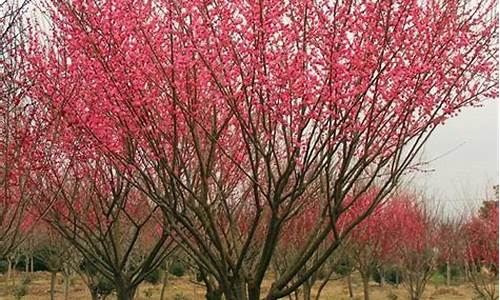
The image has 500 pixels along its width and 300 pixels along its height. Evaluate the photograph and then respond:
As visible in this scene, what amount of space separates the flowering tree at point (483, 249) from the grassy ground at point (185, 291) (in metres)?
3.59

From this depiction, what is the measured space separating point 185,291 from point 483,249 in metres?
12.3

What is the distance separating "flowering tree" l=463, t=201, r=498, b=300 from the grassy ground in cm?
359

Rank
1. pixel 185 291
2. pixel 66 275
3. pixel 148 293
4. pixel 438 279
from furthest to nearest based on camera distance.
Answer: pixel 438 279, pixel 185 291, pixel 148 293, pixel 66 275

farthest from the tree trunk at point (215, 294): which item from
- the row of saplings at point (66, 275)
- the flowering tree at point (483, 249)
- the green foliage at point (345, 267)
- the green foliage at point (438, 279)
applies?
the green foliage at point (438, 279)

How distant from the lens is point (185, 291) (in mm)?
26234

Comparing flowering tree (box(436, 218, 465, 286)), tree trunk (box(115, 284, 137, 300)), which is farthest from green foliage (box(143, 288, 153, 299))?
tree trunk (box(115, 284, 137, 300))

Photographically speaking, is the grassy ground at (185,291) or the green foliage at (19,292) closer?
the green foliage at (19,292)

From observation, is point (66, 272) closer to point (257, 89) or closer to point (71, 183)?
point (71, 183)

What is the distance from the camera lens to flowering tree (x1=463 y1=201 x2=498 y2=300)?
17.6 m

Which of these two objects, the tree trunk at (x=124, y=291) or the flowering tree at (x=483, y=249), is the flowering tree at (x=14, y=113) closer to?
the tree trunk at (x=124, y=291)

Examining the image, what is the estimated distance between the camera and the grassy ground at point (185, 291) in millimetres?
23812

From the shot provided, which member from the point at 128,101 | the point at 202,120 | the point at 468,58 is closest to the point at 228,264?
the point at 202,120

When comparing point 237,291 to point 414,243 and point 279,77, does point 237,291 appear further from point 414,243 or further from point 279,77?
point 414,243

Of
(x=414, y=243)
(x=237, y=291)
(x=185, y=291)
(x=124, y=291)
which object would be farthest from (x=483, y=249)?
(x=237, y=291)
